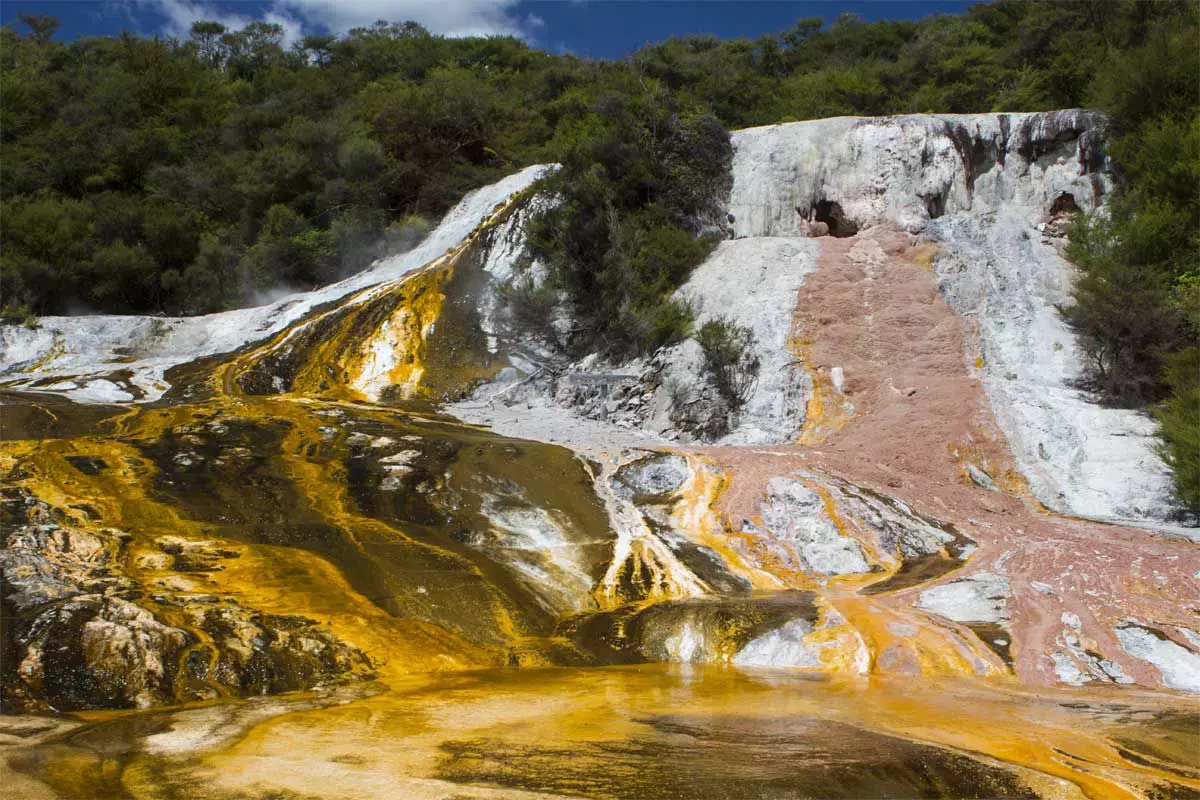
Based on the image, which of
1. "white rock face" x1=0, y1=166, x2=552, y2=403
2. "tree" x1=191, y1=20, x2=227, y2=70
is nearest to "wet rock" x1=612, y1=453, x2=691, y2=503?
"white rock face" x1=0, y1=166, x2=552, y2=403

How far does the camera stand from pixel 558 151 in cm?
2005

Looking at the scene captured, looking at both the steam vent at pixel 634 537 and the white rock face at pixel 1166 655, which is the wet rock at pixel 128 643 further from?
the white rock face at pixel 1166 655

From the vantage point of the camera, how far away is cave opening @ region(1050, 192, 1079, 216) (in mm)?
17594

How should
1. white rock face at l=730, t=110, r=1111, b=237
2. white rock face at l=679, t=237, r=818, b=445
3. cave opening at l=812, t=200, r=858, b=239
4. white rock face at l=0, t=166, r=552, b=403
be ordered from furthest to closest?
cave opening at l=812, t=200, r=858, b=239 < white rock face at l=730, t=110, r=1111, b=237 < white rock face at l=0, t=166, r=552, b=403 < white rock face at l=679, t=237, r=818, b=445

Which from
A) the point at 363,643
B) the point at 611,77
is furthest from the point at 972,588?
the point at 611,77

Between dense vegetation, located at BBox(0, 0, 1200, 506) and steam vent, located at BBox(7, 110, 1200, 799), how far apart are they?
3.42ft

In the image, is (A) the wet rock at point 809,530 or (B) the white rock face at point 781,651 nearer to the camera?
(B) the white rock face at point 781,651

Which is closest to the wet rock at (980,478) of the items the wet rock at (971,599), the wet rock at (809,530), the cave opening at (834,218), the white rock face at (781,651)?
the wet rock at (809,530)

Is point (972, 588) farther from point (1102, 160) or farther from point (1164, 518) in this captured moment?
point (1102, 160)

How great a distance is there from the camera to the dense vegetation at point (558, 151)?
1475cm

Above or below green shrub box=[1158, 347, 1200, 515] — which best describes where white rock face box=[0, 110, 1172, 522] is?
above

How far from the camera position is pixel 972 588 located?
7641 mm

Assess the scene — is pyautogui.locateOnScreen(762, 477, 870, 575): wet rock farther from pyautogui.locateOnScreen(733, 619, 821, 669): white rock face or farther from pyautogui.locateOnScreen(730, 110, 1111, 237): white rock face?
pyautogui.locateOnScreen(730, 110, 1111, 237): white rock face

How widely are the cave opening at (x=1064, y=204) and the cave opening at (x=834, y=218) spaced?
12.2 ft
